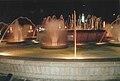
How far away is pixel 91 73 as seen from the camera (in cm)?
808

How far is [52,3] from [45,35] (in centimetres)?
3021

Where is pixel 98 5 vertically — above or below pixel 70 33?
above

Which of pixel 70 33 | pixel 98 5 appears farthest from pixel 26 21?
pixel 70 33

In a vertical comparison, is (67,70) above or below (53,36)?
below

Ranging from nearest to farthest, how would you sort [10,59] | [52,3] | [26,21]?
[10,59]
[26,21]
[52,3]

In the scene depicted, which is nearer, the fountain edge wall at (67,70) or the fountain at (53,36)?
the fountain edge wall at (67,70)

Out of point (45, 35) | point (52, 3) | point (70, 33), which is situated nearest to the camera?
point (45, 35)

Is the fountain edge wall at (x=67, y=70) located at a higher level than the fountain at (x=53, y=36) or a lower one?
lower

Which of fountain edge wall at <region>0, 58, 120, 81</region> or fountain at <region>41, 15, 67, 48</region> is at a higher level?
fountain at <region>41, 15, 67, 48</region>

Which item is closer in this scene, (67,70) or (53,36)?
(67,70)

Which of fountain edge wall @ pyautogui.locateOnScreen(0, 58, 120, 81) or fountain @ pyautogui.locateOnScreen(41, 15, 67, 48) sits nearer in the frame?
fountain edge wall @ pyautogui.locateOnScreen(0, 58, 120, 81)

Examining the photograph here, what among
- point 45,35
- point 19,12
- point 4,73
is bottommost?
point 4,73

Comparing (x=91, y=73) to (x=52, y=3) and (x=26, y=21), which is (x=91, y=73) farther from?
(x=52, y=3)

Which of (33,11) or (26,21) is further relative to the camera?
(33,11)
